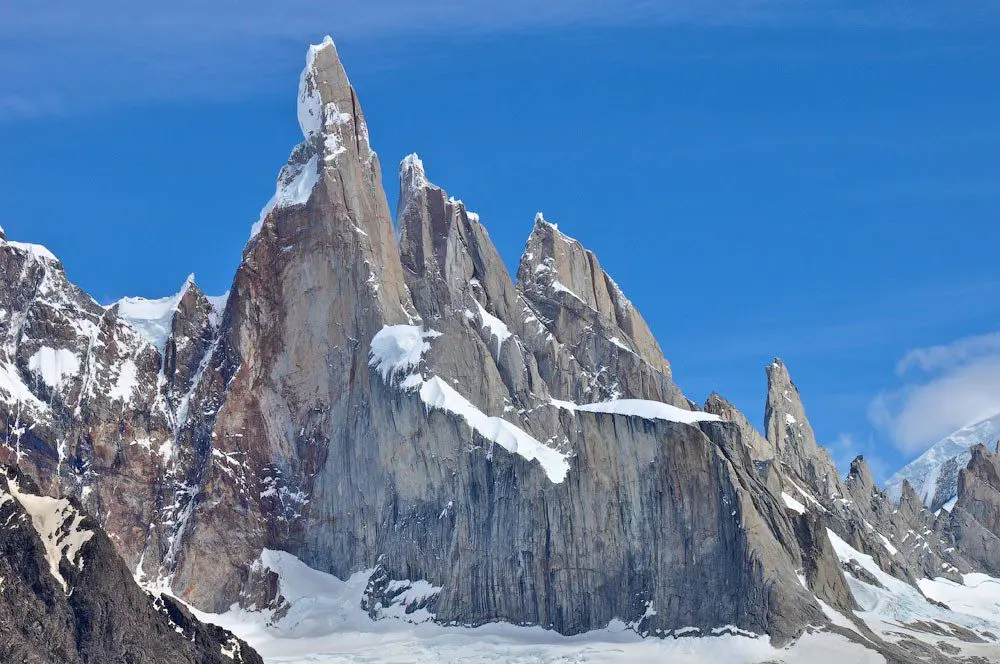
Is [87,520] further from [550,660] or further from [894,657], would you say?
[894,657]

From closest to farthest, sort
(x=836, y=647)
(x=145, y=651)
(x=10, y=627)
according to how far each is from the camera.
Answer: (x=10, y=627) < (x=145, y=651) < (x=836, y=647)

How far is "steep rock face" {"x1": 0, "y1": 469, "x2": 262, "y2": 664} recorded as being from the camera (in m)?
138

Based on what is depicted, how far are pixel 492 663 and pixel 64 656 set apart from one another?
69090 millimetres

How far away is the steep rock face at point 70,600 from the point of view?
453 ft

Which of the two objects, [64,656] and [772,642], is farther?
[772,642]

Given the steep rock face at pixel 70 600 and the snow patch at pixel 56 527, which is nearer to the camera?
the steep rock face at pixel 70 600

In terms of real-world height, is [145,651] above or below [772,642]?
below

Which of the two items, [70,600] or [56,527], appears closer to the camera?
[70,600]

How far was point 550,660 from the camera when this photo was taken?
200 meters

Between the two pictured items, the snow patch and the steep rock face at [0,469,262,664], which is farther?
the snow patch

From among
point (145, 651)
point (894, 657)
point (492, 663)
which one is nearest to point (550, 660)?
point (492, 663)

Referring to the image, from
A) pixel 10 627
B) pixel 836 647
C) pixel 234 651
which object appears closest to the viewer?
pixel 10 627

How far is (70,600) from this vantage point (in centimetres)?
14350

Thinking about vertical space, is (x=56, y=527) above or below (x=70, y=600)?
above
